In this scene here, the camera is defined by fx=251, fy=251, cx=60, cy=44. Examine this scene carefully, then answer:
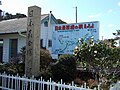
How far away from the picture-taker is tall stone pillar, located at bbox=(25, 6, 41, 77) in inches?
411

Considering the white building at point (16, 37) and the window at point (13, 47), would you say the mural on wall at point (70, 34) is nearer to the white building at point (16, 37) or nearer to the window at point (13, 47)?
the white building at point (16, 37)

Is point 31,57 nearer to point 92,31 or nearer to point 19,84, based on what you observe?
point 19,84

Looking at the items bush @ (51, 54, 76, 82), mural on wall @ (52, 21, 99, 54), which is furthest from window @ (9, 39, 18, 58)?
bush @ (51, 54, 76, 82)

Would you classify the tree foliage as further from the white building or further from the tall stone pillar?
the white building

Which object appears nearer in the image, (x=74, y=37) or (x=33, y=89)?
(x=33, y=89)

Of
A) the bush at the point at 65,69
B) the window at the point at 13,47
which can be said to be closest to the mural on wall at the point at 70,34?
the window at the point at 13,47

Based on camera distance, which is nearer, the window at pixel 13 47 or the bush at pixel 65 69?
the bush at pixel 65 69

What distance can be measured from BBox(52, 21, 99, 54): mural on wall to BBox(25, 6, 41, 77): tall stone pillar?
8.43 m

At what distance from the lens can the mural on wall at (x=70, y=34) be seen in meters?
18.9

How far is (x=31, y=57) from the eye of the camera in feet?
34.4

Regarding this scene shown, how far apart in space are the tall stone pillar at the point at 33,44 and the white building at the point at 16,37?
24.8 feet

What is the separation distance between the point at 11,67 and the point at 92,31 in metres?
9.04

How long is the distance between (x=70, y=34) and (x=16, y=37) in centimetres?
434

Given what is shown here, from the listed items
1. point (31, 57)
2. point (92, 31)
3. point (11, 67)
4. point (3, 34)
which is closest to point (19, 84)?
point (31, 57)
